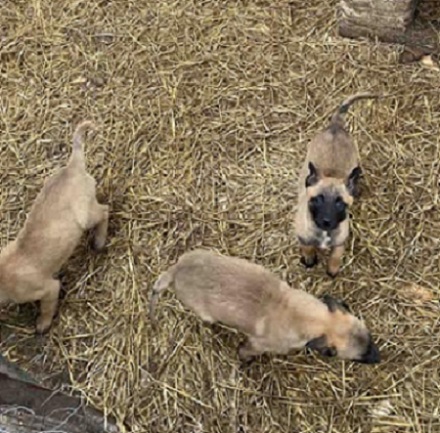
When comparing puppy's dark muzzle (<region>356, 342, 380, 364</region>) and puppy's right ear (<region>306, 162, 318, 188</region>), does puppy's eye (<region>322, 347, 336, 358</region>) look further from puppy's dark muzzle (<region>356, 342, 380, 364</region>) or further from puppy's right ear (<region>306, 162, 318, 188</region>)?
puppy's right ear (<region>306, 162, 318, 188</region>)

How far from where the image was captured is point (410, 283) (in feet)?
12.8

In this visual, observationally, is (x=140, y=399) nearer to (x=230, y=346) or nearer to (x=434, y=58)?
(x=230, y=346)

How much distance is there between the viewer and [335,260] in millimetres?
3861

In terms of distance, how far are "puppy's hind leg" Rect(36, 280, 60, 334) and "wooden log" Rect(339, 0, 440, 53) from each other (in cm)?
228

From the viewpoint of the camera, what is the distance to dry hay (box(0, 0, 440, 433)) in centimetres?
371

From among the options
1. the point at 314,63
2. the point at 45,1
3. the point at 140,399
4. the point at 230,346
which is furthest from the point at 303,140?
the point at 45,1

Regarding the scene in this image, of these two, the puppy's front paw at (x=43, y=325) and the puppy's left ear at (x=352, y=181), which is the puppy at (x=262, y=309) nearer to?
the puppy's left ear at (x=352, y=181)

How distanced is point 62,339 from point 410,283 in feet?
5.73

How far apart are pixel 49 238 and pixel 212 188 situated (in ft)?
3.11

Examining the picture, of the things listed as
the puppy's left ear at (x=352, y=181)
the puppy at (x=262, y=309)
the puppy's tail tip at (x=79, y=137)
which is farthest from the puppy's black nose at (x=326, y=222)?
the puppy's tail tip at (x=79, y=137)

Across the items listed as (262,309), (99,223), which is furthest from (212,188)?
(262,309)

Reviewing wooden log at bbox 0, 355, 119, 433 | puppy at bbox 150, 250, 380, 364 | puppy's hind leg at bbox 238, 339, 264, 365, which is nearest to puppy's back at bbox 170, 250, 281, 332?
puppy at bbox 150, 250, 380, 364

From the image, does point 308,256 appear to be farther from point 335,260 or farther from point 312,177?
point 312,177

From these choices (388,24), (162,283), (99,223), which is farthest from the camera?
(388,24)
